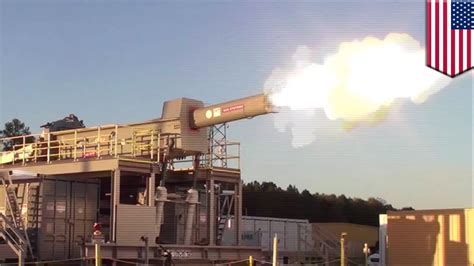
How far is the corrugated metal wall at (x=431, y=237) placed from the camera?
3000cm

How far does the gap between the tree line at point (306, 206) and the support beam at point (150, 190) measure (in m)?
65.7

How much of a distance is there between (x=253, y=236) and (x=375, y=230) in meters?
37.3

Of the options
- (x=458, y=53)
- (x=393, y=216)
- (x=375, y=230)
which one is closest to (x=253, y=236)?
(x=393, y=216)

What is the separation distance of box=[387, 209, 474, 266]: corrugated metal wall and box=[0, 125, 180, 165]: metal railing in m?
11.8

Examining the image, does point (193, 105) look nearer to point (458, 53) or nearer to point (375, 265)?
point (458, 53)

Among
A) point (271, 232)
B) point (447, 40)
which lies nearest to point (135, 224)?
point (447, 40)

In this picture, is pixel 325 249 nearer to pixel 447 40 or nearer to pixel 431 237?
pixel 431 237

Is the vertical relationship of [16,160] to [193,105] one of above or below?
below

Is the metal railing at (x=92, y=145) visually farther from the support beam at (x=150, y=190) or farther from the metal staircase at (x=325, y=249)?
the metal staircase at (x=325, y=249)

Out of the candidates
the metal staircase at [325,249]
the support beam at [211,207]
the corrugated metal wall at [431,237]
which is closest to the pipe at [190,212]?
the support beam at [211,207]

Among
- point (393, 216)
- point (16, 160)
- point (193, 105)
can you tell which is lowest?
point (393, 216)

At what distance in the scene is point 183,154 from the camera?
89.1ft

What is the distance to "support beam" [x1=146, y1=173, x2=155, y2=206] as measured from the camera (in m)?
25.3

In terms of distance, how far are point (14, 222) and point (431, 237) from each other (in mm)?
17596
